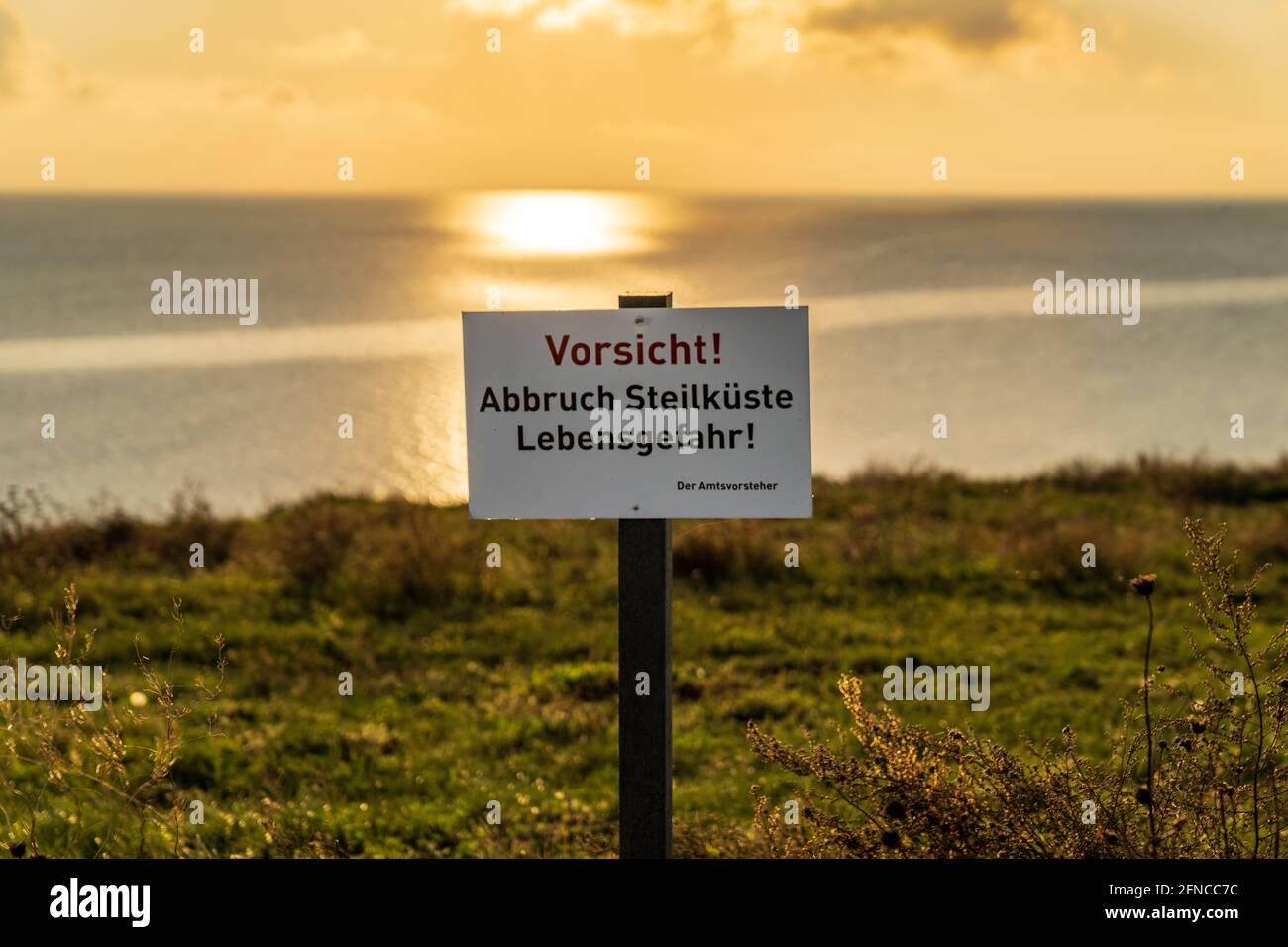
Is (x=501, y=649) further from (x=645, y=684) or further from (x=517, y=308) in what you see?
(x=645, y=684)

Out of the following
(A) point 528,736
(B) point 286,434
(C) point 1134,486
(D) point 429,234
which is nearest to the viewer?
(A) point 528,736

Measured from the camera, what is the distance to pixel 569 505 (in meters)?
4.12

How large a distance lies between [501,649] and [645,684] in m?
5.31

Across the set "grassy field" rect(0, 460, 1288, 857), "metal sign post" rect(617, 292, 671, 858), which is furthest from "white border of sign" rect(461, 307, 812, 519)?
"grassy field" rect(0, 460, 1288, 857)

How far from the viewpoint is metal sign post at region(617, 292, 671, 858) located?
4121 mm

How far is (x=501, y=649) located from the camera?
9305 mm

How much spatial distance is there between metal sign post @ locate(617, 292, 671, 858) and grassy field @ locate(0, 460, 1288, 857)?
1115mm

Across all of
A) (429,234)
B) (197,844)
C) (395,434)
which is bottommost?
(197,844)

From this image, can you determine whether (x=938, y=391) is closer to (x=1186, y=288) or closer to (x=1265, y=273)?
(x=1186, y=288)

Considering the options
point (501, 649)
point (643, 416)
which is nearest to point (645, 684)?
point (643, 416)

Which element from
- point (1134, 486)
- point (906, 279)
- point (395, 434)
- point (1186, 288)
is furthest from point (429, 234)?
point (1134, 486)

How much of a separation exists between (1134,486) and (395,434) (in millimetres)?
22143

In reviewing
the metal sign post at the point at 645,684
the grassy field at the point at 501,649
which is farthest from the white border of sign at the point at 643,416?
the grassy field at the point at 501,649

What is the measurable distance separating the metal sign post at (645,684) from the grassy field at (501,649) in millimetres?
1115
